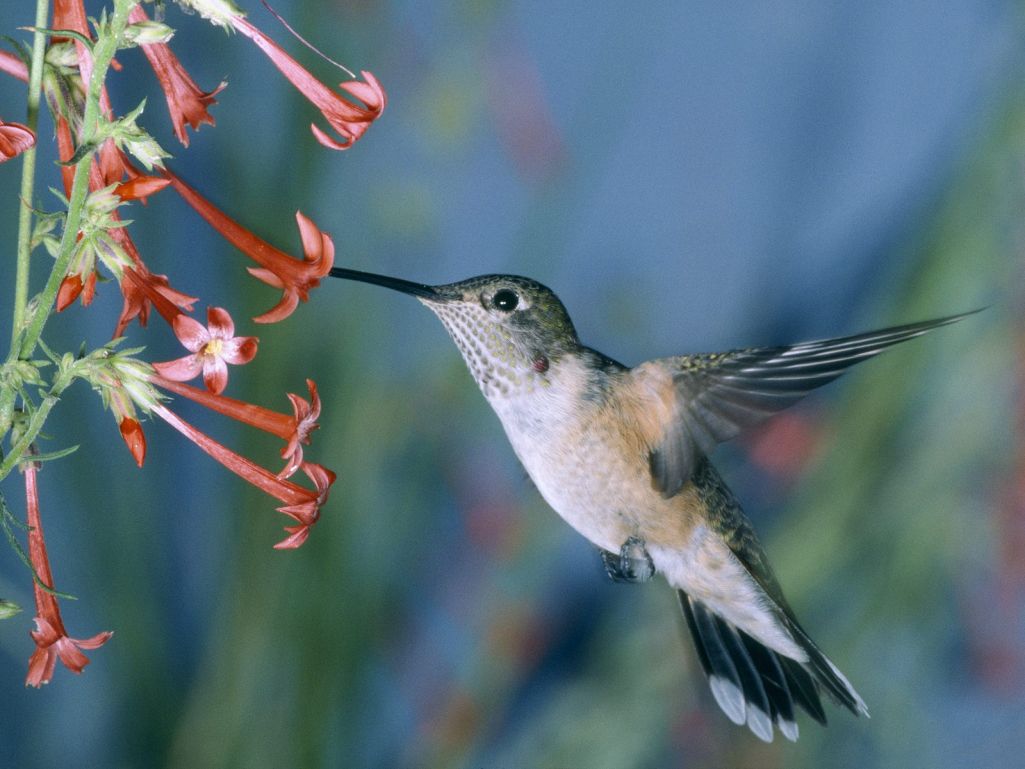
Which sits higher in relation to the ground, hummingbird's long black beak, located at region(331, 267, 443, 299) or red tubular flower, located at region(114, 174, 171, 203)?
red tubular flower, located at region(114, 174, 171, 203)

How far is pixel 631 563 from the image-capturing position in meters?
0.88

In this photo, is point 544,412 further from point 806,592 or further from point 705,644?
point 806,592

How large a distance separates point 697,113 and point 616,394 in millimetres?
1143

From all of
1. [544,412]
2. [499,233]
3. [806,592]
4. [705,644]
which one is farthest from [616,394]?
[499,233]

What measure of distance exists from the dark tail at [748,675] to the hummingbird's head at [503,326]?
0.97 ft

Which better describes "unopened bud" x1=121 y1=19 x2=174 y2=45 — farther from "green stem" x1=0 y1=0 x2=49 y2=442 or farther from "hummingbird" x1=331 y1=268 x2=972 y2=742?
"hummingbird" x1=331 y1=268 x2=972 y2=742

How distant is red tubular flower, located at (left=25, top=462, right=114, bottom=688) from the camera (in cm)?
51

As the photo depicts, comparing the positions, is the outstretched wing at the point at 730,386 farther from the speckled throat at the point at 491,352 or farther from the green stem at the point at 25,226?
the green stem at the point at 25,226

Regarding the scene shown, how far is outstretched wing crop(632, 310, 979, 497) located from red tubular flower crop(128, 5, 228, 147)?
1.29 ft

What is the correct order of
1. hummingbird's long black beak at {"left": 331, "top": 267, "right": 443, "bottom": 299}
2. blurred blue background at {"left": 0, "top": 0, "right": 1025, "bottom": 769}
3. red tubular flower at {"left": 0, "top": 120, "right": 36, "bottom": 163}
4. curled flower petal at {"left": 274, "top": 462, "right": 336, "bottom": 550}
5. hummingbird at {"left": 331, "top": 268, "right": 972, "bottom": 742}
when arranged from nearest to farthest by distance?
red tubular flower at {"left": 0, "top": 120, "right": 36, "bottom": 163}
curled flower petal at {"left": 274, "top": 462, "right": 336, "bottom": 550}
hummingbird's long black beak at {"left": 331, "top": 267, "right": 443, "bottom": 299}
hummingbird at {"left": 331, "top": 268, "right": 972, "bottom": 742}
blurred blue background at {"left": 0, "top": 0, "right": 1025, "bottom": 769}

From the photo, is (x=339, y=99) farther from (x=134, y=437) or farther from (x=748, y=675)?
(x=748, y=675)

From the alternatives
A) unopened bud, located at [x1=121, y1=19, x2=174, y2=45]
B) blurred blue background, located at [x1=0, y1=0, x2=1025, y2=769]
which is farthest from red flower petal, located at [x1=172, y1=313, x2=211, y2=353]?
blurred blue background, located at [x1=0, y1=0, x2=1025, y2=769]

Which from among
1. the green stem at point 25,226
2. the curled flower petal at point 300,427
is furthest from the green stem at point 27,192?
the curled flower petal at point 300,427

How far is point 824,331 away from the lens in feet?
5.90
